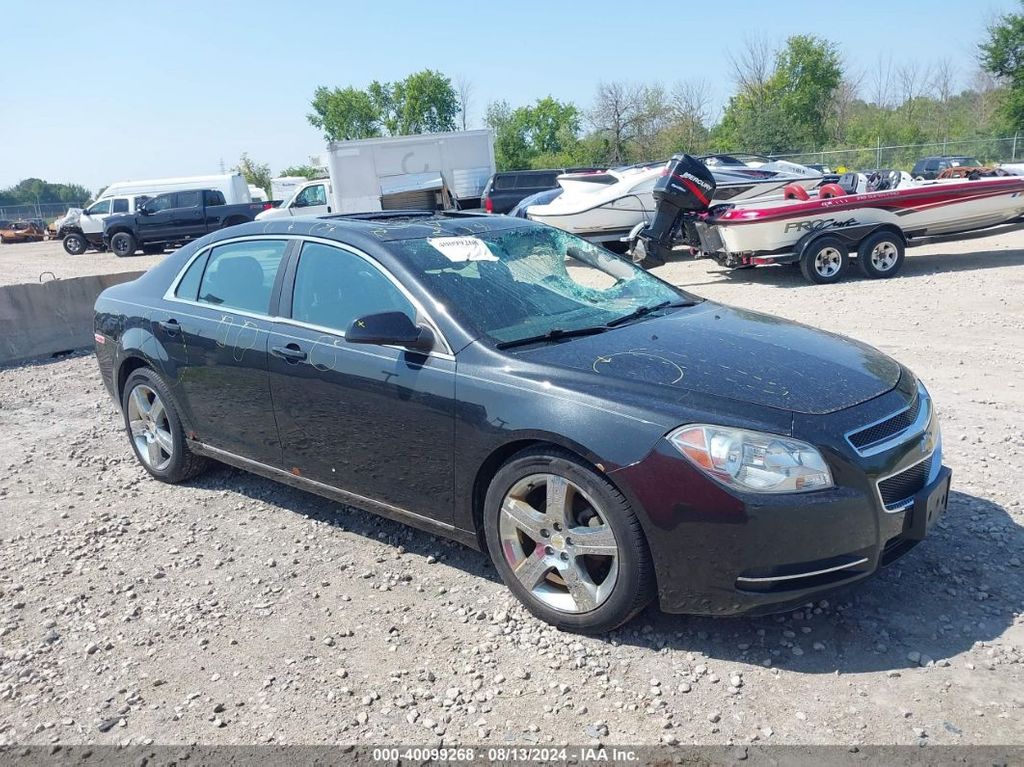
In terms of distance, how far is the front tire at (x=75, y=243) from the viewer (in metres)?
29.1

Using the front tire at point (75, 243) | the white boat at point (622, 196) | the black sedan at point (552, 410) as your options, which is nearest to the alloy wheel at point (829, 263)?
the white boat at point (622, 196)

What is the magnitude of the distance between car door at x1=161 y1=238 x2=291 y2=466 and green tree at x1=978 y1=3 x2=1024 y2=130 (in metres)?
47.0

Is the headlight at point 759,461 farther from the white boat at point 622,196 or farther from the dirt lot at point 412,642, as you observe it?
the white boat at point 622,196

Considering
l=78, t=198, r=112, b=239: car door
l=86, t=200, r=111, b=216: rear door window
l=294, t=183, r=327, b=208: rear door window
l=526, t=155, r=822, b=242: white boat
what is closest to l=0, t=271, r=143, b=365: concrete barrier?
l=526, t=155, r=822, b=242: white boat

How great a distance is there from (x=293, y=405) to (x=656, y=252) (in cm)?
957

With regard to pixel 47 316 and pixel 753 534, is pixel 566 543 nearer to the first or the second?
pixel 753 534

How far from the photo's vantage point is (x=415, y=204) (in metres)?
22.0

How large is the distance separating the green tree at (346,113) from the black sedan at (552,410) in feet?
262

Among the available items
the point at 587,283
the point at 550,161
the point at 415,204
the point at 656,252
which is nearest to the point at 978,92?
the point at 550,161

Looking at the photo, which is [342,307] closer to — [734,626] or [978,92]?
[734,626]

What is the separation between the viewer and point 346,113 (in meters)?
80.8

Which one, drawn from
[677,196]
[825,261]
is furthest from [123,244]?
[825,261]

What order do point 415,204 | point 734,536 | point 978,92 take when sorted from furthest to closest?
point 978,92
point 415,204
point 734,536

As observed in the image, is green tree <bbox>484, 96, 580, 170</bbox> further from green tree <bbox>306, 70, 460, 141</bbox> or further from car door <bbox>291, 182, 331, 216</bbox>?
car door <bbox>291, 182, 331, 216</bbox>
